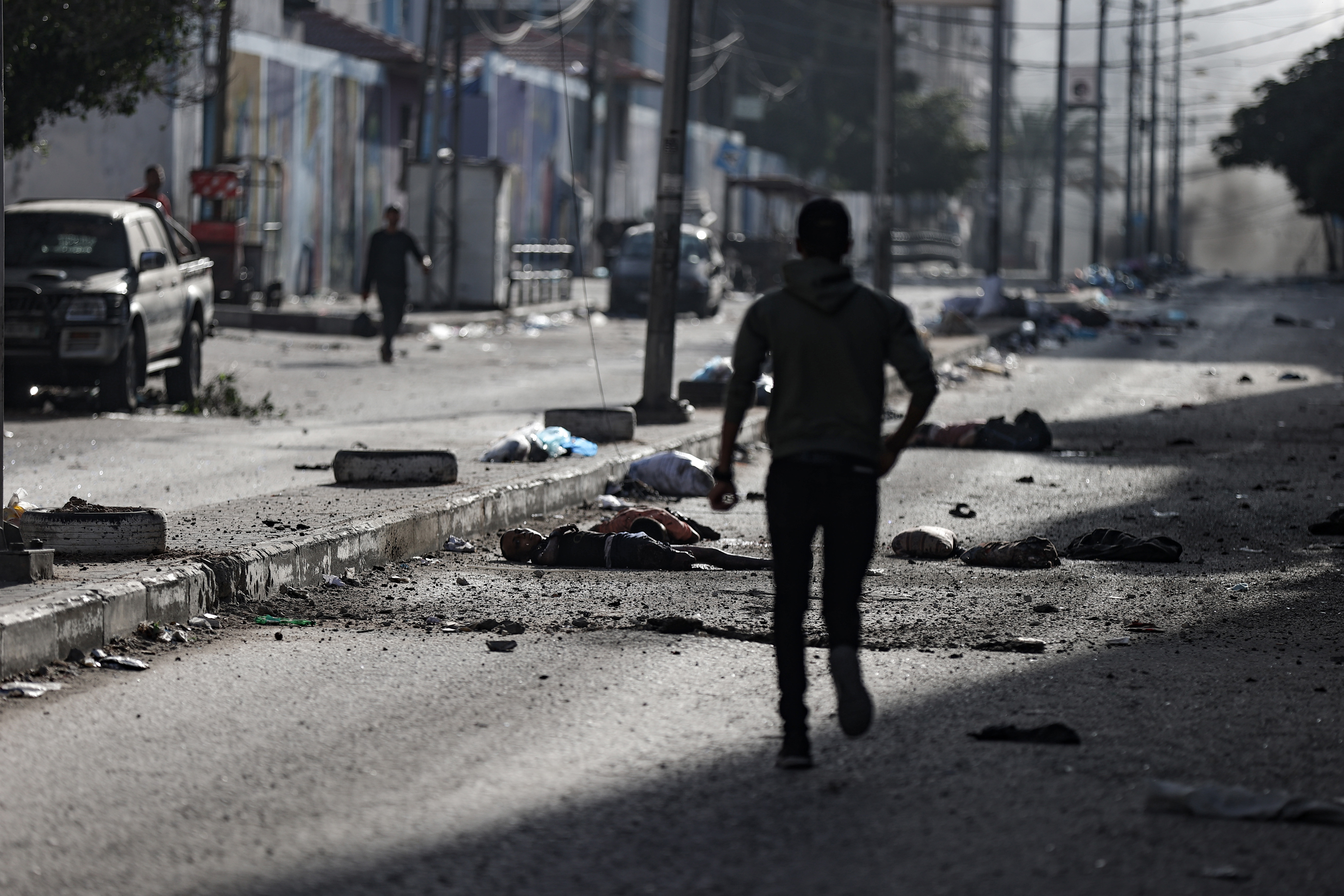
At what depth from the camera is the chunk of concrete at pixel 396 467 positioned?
10.7 m

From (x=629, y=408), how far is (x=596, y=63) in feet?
109

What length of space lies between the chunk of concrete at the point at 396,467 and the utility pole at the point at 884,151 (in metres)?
15.0

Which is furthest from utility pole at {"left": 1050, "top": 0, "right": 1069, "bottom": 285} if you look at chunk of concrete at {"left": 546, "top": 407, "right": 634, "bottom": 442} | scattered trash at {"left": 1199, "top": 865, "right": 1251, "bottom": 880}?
scattered trash at {"left": 1199, "top": 865, "right": 1251, "bottom": 880}

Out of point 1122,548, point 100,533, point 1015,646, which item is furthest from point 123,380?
point 1015,646

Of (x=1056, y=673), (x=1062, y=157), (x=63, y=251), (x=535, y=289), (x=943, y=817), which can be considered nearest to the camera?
(x=943, y=817)

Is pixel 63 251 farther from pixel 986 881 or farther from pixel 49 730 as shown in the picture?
pixel 986 881

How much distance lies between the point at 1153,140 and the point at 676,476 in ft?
250

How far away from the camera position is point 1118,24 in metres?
59.5

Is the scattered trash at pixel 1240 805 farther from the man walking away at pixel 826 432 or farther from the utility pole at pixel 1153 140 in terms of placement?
the utility pole at pixel 1153 140

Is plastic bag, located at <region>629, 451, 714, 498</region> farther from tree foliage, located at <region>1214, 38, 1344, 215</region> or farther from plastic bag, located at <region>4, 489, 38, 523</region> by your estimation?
tree foliage, located at <region>1214, 38, 1344, 215</region>

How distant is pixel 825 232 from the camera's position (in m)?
5.28

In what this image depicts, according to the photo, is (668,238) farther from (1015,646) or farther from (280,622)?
(1015,646)

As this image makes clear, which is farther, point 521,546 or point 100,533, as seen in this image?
point 521,546

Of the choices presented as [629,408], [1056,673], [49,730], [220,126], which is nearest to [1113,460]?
[629,408]
